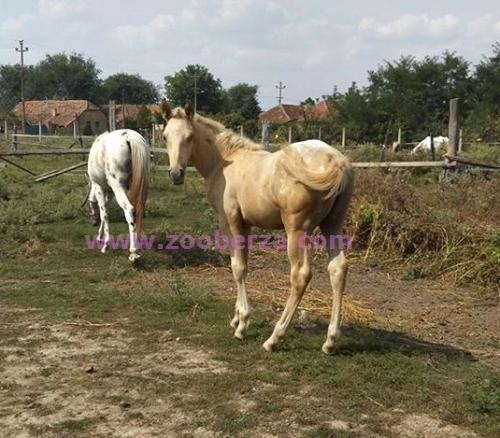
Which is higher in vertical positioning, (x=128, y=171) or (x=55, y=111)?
(x=55, y=111)

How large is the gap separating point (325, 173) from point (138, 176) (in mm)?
4480

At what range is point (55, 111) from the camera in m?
69.2

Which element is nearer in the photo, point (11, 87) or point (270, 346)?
point (270, 346)

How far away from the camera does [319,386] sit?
155 inches

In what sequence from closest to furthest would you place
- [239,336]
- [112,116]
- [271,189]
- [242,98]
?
[271,189], [239,336], [112,116], [242,98]

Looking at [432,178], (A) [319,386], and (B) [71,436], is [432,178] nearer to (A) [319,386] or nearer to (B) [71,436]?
(A) [319,386]

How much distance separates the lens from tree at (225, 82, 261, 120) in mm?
70637

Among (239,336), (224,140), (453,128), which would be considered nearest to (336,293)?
(239,336)

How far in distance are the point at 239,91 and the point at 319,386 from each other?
79228mm

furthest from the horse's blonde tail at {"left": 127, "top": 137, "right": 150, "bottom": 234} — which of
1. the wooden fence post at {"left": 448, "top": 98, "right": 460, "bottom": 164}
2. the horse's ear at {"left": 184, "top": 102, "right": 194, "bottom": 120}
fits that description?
the wooden fence post at {"left": 448, "top": 98, "right": 460, "bottom": 164}

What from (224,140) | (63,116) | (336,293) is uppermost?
(63,116)

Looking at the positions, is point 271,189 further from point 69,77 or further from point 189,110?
point 69,77

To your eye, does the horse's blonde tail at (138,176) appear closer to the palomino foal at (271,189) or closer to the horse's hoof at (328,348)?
the palomino foal at (271,189)

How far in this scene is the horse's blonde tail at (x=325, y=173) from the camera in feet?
13.9
